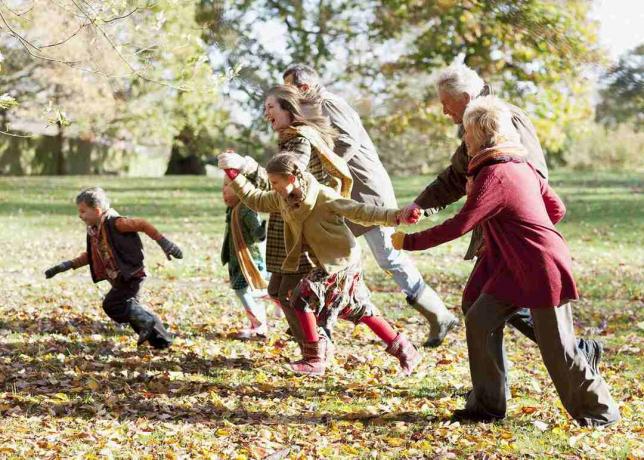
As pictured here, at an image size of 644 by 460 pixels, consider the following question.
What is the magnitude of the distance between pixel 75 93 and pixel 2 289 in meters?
22.2

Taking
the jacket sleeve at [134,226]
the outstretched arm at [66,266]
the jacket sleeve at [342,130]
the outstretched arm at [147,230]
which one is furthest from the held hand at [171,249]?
the jacket sleeve at [342,130]

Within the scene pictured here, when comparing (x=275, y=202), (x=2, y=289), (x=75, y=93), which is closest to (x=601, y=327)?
(x=275, y=202)

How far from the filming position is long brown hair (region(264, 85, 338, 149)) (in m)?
5.93

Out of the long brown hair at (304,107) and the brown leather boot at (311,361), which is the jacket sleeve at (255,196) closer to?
the long brown hair at (304,107)

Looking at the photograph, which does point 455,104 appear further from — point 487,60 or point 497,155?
point 487,60

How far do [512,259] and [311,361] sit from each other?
191cm

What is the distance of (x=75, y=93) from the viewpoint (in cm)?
3100

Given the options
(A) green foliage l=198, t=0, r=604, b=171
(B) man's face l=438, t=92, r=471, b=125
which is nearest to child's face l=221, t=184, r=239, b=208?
(B) man's face l=438, t=92, r=471, b=125

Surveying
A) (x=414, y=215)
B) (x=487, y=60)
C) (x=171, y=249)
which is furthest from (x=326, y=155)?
(x=487, y=60)

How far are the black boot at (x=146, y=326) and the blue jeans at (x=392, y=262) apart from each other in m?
1.73

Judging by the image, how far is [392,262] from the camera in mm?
6773

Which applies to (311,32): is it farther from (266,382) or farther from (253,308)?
(266,382)

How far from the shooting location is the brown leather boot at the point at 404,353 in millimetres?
5996

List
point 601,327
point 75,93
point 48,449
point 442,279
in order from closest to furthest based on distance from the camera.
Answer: point 48,449
point 601,327
point 442,279
point 75,93
